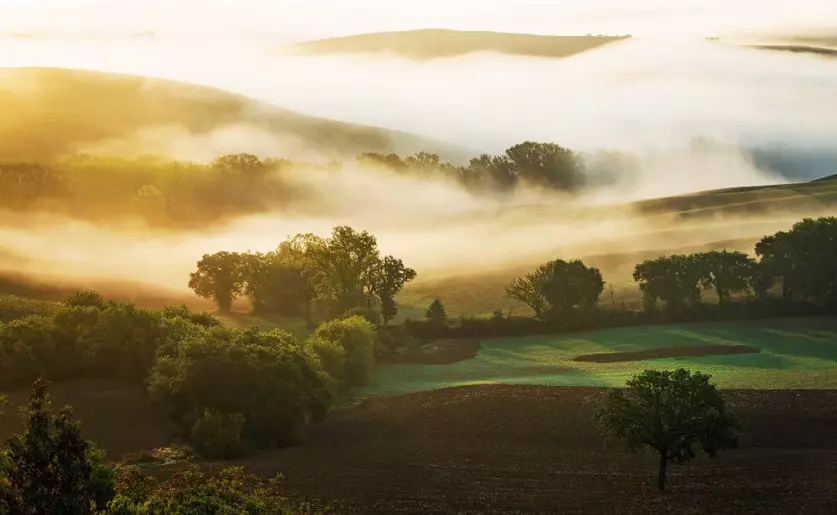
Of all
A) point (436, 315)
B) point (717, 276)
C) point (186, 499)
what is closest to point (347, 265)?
point (436, 315)

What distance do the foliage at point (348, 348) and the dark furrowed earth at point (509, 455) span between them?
300 inches

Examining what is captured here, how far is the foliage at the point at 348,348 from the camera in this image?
79.5m

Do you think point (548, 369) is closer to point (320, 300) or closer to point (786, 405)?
point (786, 405)

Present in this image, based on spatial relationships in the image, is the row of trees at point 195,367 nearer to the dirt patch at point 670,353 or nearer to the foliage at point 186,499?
the foliage at point 186,499

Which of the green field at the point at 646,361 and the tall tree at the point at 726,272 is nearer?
the green field at the point at 646,361

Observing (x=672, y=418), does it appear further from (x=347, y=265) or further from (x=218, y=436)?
(x=347, y=265)

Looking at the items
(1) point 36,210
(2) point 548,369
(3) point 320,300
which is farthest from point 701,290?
(1) point 36,210

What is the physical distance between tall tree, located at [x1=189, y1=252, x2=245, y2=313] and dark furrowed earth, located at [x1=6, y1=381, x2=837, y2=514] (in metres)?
45.6

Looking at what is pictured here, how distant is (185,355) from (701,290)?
230 ft

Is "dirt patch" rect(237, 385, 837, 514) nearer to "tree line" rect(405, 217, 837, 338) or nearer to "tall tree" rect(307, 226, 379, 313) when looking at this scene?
"tree line" rect(405, 217, 837, 338)

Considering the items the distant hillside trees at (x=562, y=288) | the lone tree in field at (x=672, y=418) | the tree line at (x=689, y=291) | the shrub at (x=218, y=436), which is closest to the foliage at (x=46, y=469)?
the shrub at (x=218, y=436)

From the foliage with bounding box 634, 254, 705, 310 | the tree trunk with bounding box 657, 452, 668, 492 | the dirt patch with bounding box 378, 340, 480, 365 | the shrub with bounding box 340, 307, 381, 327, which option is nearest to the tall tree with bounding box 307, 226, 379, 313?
the shrub with bounding box 340, 307, 381, 327

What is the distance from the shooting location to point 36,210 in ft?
560

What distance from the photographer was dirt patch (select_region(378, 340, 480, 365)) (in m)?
92.0
